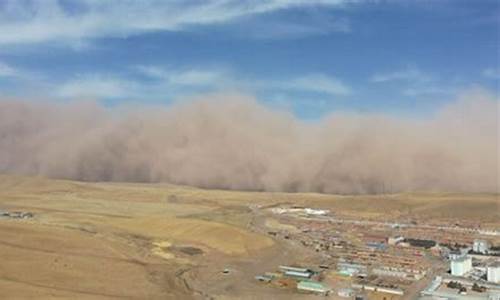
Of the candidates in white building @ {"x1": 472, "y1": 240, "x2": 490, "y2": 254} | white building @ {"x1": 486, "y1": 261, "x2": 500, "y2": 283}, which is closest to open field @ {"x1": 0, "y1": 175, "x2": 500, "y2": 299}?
white building @ {"x1": 486, "y1": 261, "x2": 500, "y2": 283}

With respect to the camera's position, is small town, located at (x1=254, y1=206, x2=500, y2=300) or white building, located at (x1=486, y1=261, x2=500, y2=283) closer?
small town, located at (x1=254, y1=206, x2=500, y2=300)

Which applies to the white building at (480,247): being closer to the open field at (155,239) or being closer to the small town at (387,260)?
the small town at (387,260)

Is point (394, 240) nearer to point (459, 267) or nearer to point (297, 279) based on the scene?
point (459, 267)

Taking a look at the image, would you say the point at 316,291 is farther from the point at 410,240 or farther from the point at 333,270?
the point at 410,240

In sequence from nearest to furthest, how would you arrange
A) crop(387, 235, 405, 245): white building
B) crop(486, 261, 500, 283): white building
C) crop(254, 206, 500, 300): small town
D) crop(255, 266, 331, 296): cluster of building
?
crop(255, 266, 331, 296): cluster of building, crop(254, 206, 500, 300): small town, crop(486, 261, 500, 283): white building, crop(387, 235, 405, 245): white building

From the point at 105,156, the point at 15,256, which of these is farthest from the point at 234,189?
the point at 15,256

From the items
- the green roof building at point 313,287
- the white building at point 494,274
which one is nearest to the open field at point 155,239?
the green roof building at point 313,287

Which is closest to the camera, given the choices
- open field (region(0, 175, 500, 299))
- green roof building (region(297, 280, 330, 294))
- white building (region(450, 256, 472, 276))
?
open field (region(0, 175, 500, 299))

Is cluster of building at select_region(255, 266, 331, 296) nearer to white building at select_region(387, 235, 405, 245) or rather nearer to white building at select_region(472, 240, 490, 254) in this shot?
white building at select_region(387, 235, 405, 245)

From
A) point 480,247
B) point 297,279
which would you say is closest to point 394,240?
point 480,247

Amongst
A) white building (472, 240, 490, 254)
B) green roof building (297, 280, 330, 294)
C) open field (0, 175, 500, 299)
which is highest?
open field (0, 175, 500, 299)
